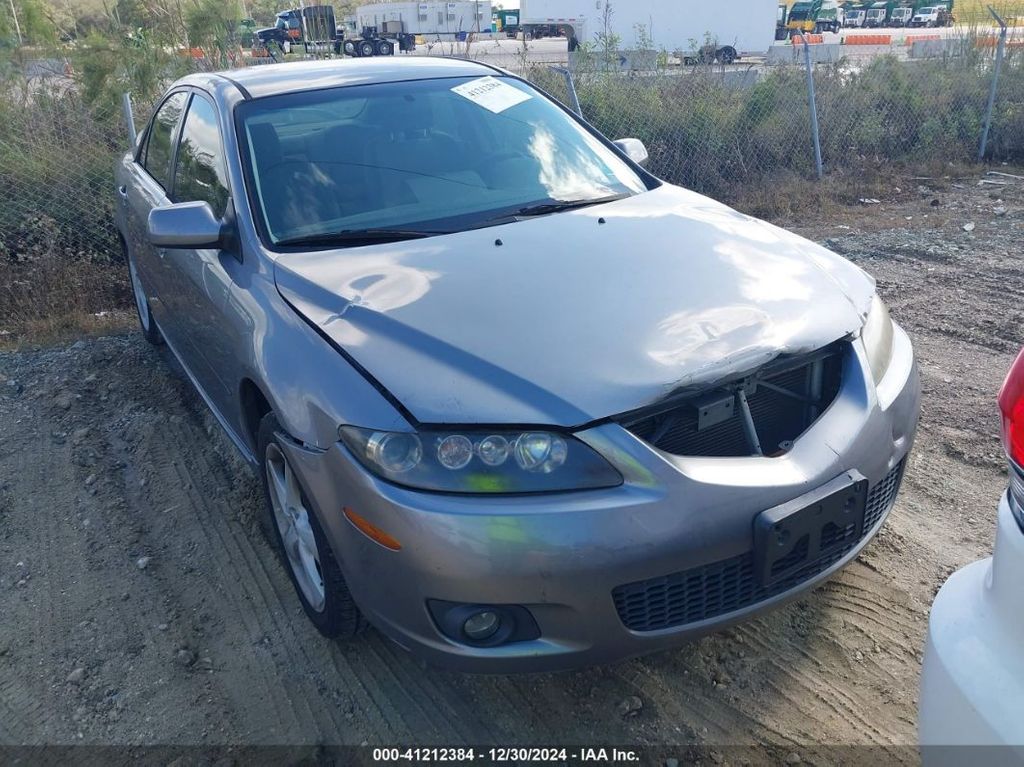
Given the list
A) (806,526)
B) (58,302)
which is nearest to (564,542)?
(806,526)

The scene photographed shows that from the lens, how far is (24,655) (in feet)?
9.29

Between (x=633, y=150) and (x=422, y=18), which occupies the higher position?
(x=422, y=18)

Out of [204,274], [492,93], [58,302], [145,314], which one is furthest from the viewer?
[58,302]

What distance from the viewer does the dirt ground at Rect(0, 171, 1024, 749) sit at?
2457mm

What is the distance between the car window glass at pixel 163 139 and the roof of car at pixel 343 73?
500 millimetres

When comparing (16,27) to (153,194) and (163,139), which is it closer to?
(163,139)

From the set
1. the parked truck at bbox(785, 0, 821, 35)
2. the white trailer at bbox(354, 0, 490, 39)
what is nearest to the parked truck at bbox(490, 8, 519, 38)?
the white trailer at bbox(354, 0, 490, 39)

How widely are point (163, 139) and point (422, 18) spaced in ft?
112

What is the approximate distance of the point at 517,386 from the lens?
7.17 feet

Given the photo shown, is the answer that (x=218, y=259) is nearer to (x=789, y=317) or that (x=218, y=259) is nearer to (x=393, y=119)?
(x=393, y=119)

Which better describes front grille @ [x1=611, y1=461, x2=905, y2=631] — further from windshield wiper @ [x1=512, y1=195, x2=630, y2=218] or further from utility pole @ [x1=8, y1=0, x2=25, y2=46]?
utility pole @ [x1=8, y1=0, x2=25, y2=46]

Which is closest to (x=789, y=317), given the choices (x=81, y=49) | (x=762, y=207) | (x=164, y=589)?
(x=164, y=589)

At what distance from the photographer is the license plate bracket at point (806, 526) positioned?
2125 mm

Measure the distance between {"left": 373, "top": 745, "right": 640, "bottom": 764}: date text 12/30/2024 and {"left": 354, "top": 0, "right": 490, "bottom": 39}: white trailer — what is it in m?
35.3
